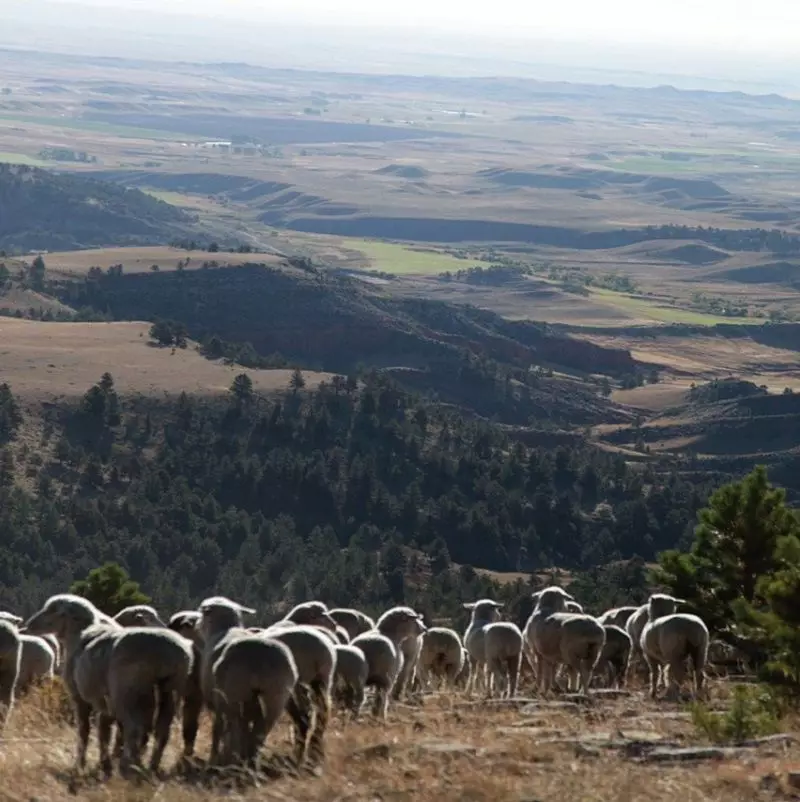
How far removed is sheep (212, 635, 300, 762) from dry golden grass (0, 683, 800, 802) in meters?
0.50

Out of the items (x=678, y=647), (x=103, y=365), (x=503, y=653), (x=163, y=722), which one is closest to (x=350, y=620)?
(x=503, y=653)

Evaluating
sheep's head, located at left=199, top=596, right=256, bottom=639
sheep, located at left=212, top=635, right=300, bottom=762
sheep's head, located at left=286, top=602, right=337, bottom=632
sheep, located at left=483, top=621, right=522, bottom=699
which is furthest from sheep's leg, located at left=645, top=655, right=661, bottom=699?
sheep, located at left=212, top=635, right=300, bottom=762

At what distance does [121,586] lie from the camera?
27016 millimetres

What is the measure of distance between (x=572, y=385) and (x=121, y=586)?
88280 mm

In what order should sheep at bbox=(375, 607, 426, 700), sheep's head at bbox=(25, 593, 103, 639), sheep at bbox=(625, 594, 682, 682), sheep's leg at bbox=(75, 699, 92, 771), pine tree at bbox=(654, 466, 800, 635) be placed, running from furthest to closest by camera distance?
pine tree at bbox=(654, 466, 800, 635), sheep at bbox=(625, 594, 682, 682), sheep at bbox=(375, 607, 426, 700), sheep's head at bbox=(25, 593, 103, 639), sheep's leg at bbox=(75, 699, 92, 771)

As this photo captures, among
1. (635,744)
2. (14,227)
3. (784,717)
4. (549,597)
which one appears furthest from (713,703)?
(14,227)

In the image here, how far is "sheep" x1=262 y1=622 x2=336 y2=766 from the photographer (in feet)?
42.8

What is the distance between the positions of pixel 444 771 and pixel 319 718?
168 centimetres

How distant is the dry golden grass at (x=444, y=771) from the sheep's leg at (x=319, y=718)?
11 centimetres

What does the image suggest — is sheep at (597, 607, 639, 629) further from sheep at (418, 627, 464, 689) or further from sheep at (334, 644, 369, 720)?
sheep at (334, 644, 369, 720)

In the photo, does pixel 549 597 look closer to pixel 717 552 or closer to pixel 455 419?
pixel 717 552

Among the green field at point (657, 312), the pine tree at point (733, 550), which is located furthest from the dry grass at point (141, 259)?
the pine tree at point (733, 550)

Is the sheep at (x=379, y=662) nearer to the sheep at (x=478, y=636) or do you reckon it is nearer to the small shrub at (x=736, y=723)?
the small shrub at (x=736, y=723)

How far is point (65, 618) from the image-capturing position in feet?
46.8
